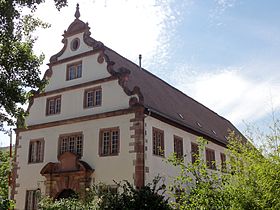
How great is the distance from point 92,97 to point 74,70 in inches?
96.9

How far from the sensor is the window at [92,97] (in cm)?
2117

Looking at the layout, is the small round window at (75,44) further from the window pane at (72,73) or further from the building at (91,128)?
the window pane at (72,73)

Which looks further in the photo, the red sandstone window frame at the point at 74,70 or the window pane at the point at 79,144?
the red sandstone window frame at the point at 74,70

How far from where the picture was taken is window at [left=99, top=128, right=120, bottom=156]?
19.5 metres

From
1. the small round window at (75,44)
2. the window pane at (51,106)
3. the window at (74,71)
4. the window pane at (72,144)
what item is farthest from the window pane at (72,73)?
the window pane at (72,144)

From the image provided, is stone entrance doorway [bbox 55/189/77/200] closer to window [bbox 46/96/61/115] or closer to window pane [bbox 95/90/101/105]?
window [bbox 46/96/61/115]

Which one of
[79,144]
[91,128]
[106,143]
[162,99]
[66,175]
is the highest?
[162,99]

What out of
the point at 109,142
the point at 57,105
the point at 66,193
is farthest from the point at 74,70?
the point at 66,193

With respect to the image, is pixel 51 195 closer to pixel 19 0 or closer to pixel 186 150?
pixel 186 150

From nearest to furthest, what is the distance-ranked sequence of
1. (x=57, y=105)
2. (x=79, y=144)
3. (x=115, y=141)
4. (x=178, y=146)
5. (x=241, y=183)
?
(x=241, y=183) → (x=115, y=141) → (x=79, y=144) → (x=178, y=146) → (x=57, y=105)

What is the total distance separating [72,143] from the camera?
2133 cm

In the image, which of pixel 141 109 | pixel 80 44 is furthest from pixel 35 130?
pixel 141 109

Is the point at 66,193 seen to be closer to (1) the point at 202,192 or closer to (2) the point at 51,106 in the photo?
(2) the point at 51,106

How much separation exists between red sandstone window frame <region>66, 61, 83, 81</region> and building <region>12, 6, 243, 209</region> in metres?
0.06
